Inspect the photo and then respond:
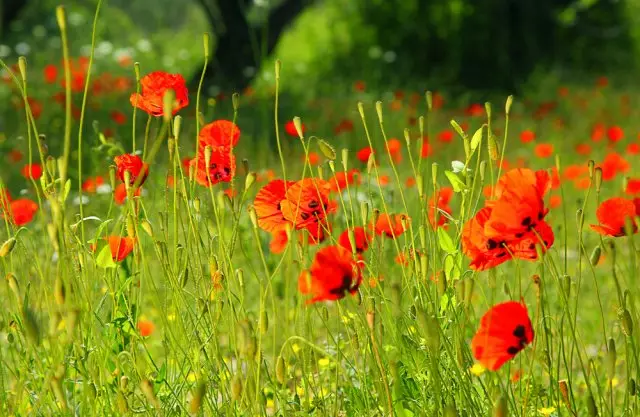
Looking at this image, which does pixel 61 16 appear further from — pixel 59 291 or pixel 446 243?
pixel 446 243

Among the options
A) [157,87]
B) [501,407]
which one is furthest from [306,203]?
[501,407]

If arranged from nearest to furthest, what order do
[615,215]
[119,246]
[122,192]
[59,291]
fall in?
[59,291] → [615,215] → [119,246] → [122,192]

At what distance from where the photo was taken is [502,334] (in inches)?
54.4

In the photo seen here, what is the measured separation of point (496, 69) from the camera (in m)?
11.0

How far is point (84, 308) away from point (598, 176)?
0.89 m

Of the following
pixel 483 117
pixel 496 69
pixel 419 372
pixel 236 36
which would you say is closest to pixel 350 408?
pixel 419 372

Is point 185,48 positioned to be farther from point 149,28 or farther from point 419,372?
point 419,372

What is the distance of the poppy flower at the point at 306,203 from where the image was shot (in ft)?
5.64

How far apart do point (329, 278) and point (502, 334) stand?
0.82ft

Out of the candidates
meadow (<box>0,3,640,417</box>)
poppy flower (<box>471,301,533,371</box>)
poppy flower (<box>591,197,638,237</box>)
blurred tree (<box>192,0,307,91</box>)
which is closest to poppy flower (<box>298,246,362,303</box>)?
meadow (<box>0,3,640,417</box>)

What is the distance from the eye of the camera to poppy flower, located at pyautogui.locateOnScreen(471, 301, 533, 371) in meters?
1.37

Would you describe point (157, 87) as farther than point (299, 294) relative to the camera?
No

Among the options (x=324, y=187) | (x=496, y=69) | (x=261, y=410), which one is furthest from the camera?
(x=496, y=69)

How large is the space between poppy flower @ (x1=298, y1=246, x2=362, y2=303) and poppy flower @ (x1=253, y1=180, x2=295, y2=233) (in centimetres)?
31
